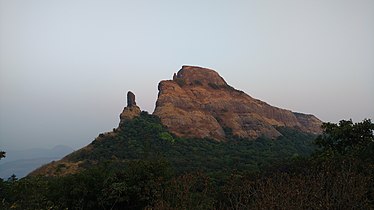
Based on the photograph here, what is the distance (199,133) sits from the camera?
58.1 metres

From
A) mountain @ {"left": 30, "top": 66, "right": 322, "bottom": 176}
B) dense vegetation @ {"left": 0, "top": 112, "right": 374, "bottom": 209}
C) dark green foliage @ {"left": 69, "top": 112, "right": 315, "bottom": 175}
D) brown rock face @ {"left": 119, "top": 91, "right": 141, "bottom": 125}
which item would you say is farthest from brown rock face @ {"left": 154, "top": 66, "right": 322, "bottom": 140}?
dense vegetation @ {"left": 0, "top": 112, "right": 374, "bottom": 209}

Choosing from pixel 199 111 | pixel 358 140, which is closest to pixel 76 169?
pixel 358 140

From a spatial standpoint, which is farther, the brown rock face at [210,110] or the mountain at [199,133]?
the brown rock face at [210,110]

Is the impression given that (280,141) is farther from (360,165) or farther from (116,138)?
(360,165)

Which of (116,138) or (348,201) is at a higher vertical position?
(116,138)

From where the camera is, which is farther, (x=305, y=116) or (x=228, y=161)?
(x=305, y=116)

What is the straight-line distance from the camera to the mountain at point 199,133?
38.2 meters

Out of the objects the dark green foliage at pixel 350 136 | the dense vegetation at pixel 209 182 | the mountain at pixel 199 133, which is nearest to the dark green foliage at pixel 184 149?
the mountain at pixel 199 133

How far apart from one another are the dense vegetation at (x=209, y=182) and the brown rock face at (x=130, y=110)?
1153 centimetres

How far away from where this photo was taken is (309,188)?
27.2 ft

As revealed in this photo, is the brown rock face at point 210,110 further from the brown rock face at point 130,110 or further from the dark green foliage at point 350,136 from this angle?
the dark green foliage at point 350,136

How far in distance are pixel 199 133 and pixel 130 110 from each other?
14.0 metres

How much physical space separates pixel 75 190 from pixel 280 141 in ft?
177

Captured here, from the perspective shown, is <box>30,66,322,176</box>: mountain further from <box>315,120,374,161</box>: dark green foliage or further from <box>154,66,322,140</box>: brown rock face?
<box>315,120,374,161</box>: dark green foliage
